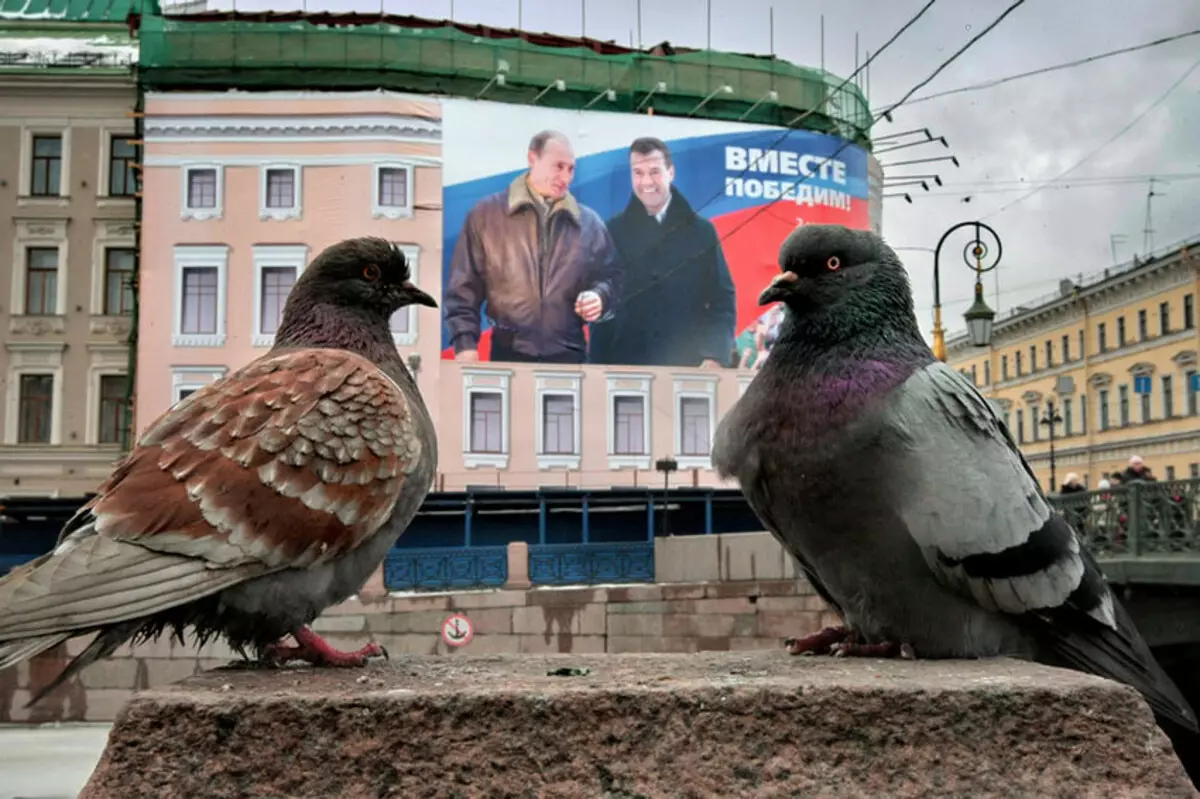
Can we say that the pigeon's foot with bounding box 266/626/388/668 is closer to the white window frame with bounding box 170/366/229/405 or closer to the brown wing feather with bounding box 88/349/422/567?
the brown wing feather with bounding box 88/349/422/567

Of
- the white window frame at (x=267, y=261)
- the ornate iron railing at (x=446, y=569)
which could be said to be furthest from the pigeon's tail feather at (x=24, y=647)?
the white window frame at (x=267, y=261)

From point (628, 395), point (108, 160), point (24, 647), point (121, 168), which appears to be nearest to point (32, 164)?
point (108, 160)

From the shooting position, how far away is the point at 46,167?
26.4 m

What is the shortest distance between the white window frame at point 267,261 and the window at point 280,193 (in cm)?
72

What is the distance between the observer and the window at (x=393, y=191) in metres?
26.1

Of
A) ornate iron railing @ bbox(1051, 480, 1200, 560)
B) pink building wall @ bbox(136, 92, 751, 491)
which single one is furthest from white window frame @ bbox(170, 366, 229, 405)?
ornate iron railing @ bbox(1051, 480, 1200, 560)

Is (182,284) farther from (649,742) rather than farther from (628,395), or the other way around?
(649,742)

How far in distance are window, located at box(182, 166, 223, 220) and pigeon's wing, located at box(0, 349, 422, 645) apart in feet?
82.7

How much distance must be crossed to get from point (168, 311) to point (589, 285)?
9465 millimetres

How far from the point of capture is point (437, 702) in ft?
6.02

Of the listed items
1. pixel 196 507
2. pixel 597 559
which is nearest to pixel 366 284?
pixel 196 507

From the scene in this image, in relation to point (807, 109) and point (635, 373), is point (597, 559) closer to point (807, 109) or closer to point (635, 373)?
point (635, 373)

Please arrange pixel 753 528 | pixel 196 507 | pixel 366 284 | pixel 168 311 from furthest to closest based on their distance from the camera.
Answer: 1. pixel 753 528
2. pixel 168 311
3. pixel 366 284
4. pixel 196 507

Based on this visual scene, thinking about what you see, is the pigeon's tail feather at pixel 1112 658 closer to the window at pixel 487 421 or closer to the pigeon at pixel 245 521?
the pigeon at pixel 245 521
